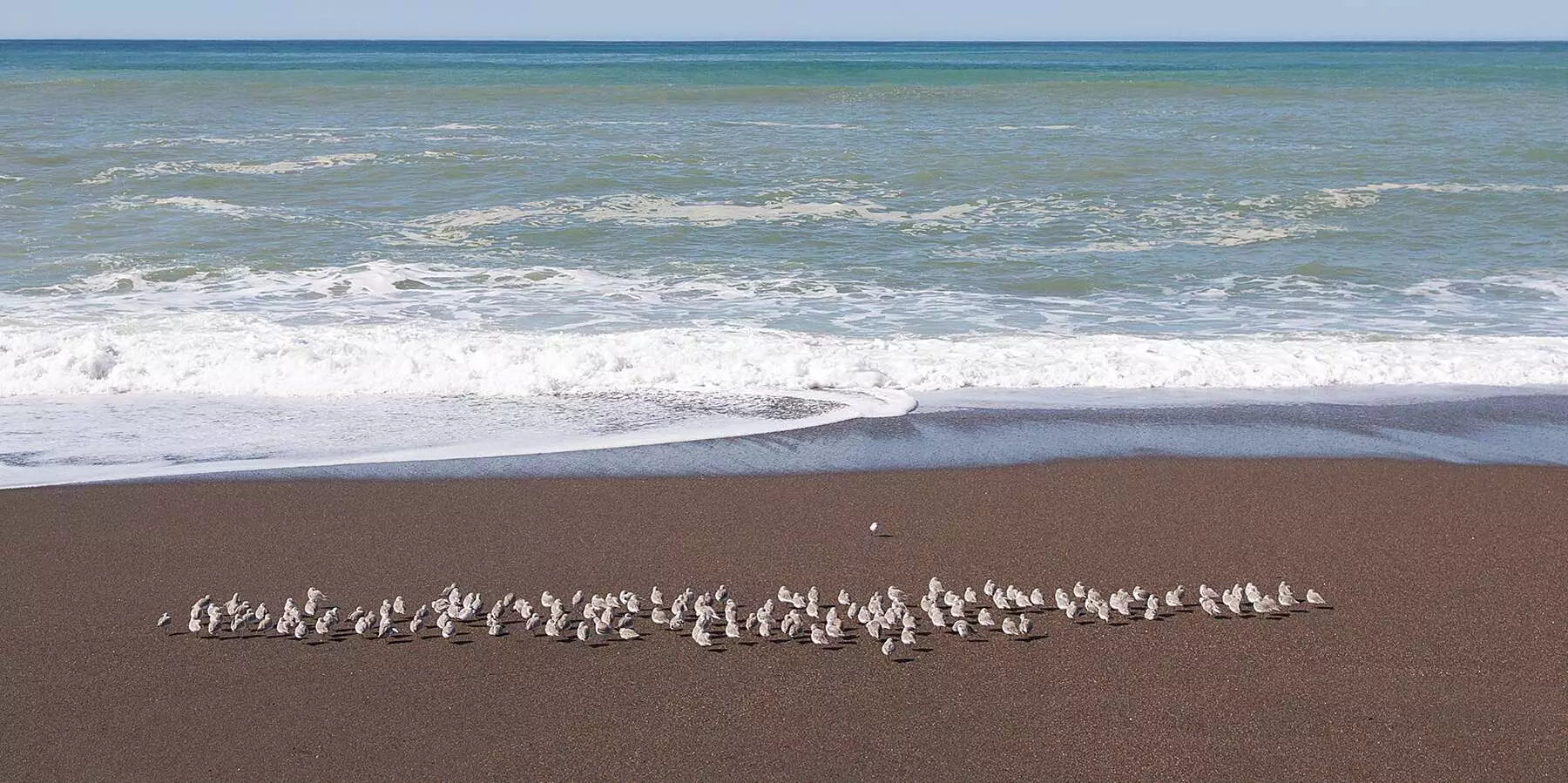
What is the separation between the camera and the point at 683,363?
1164 centimetres

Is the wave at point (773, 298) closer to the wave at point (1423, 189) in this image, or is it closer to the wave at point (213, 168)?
the wave at point (1423, 189)

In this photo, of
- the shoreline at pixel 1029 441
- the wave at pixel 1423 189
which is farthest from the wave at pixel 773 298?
the wave at pixel 1423 189

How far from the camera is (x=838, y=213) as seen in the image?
1994cm

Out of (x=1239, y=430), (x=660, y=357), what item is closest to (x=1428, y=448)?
(x=1239, y=430)

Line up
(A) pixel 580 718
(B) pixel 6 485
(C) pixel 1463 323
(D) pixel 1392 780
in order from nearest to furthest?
(D) pixel 1392 780 < (A) pixel 580 718 < (B) pixel 6 485 < (C) pixel 1463 323

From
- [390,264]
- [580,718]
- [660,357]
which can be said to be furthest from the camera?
[390,264]

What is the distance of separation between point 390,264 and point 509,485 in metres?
8.42

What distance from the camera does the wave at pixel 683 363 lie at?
36.8ft

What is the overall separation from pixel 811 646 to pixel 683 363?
17.9 feet

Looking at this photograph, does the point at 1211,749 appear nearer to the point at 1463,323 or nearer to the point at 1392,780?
the point at 1392,780

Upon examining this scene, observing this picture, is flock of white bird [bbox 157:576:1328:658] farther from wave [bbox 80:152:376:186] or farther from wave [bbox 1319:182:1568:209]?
wave [bbox 80:152:376:186]

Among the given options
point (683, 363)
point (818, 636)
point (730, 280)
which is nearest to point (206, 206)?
point (730, 280)

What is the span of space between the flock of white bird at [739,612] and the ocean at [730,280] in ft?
7.59

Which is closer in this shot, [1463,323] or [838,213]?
[1463,323]
